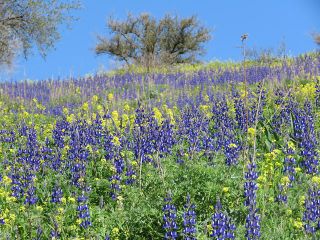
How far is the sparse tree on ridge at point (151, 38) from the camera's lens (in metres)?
37.1

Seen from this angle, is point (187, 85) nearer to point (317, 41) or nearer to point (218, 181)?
point (218, 181)

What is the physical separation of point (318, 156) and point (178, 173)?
76.3 inches

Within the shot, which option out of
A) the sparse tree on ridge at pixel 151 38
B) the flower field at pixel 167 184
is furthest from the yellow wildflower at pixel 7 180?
the sparse tree on ridge at pixel 151 38

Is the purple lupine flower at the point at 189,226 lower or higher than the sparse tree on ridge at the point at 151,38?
lower

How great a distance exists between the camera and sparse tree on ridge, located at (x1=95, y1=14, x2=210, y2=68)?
37.1 m

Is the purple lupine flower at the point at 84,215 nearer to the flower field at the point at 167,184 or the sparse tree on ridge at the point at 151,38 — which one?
the flower field at the point at 167,184

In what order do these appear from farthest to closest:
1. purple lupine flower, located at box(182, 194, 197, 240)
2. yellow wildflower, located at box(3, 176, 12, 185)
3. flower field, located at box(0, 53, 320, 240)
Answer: yellow wildflower, located at box(3, 176, 12, 185), flower field, located at box(0, 53, 320, 240), purple lupine flower, located at box(182, 194, 197, 240)

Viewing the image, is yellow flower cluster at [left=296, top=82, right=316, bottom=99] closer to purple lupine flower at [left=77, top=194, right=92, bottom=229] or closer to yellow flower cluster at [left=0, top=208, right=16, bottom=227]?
purple lupine flower at [left=77, top=194, right=92, bottom=229]

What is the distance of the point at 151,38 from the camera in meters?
37.1

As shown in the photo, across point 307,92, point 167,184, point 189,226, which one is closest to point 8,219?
point 167,184

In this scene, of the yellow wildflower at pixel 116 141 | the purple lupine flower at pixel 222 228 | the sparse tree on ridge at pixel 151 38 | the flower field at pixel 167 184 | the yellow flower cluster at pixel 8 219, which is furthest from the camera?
the sparse tree on ridge at pixel 151 38

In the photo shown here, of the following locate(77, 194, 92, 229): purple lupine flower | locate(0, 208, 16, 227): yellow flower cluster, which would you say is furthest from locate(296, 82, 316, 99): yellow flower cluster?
locate(0, 208, 16, 227): yellow flower cluster

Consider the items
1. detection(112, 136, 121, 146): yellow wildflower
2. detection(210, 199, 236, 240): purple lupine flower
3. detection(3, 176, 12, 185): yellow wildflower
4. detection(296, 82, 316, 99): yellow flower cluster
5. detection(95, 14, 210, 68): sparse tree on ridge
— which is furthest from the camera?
detection(95, 14, 210, 68): sparse tree on ridge

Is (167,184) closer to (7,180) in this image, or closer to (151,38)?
(7,180)
